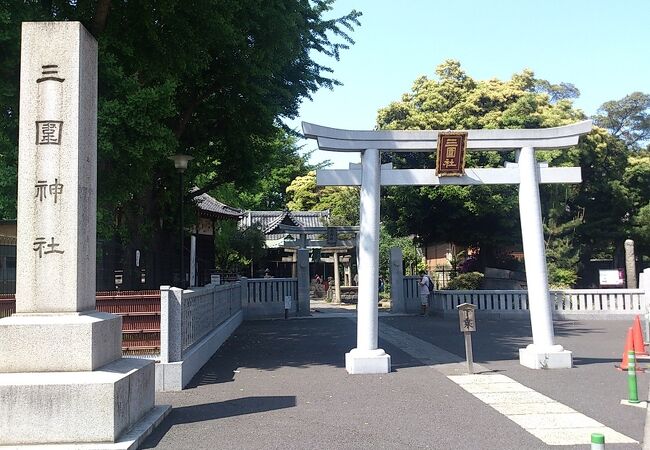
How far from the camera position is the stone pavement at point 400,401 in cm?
657

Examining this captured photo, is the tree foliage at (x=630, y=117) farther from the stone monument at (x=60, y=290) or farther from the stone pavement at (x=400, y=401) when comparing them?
the stone monument at (x=60, y=290)

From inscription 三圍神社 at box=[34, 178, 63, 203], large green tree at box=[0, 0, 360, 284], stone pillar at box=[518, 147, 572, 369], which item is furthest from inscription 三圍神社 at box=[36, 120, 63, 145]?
stone pillar at box=[518, 147, 572, 369]

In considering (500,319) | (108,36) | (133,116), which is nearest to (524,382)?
(133,116)

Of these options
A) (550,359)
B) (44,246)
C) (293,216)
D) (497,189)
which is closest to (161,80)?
(44,246)

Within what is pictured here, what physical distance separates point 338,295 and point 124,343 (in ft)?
73.4

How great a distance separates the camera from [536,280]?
443 inches

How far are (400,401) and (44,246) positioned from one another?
16.9 ft

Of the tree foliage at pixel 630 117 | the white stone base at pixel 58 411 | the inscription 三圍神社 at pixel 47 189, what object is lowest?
the white stone base at pixel 58 411

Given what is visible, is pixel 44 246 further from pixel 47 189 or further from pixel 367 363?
pixel 367 363

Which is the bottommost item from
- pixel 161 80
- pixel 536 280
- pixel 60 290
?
pixel 536 280

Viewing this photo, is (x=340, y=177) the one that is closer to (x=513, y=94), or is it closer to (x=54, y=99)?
(x=54, y=99)

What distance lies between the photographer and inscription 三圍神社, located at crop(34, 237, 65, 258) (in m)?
6.64

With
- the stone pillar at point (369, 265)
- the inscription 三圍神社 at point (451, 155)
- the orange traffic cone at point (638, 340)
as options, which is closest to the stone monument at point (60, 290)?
the stone pillar at point (369, 265)

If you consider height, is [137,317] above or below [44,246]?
below
